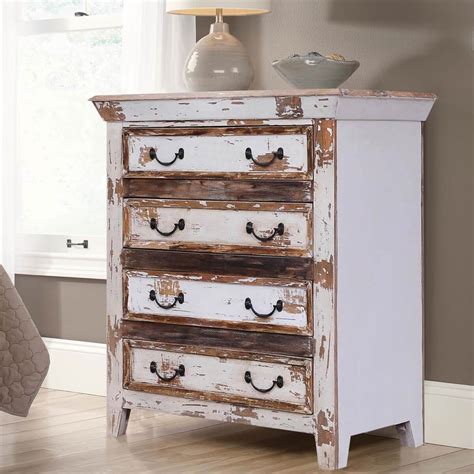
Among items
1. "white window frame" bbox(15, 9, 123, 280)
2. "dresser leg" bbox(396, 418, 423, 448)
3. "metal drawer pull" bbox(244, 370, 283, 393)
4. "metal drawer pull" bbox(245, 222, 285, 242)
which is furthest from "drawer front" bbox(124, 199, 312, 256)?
"white window frame" bbox(15, 9, 123, 280)

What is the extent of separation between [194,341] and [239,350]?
15 cm

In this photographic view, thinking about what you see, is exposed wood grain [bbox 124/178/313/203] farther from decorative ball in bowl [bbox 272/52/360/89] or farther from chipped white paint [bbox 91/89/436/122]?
decorative ball in bowl [bbox 272/52/360/89]

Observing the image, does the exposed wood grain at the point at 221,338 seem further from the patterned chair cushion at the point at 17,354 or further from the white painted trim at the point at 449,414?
the white painted trim at the point at 449,414

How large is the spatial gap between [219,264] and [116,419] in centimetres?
60

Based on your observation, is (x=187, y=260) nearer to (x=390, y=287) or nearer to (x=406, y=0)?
(x=390, y=287)

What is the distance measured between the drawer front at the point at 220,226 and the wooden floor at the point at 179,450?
0.56 meters

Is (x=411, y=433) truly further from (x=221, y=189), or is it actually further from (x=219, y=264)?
(x=221, y=189)

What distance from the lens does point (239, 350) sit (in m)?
3.06

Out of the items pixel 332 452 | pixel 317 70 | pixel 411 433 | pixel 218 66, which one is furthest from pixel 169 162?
pixel 411 433

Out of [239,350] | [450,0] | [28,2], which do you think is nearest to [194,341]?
[239,350]

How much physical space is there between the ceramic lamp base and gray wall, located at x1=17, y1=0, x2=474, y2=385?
11.5 inches

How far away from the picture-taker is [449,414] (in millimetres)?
3242

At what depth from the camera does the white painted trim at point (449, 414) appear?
10.5 feet

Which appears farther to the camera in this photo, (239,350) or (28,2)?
(28,2)
